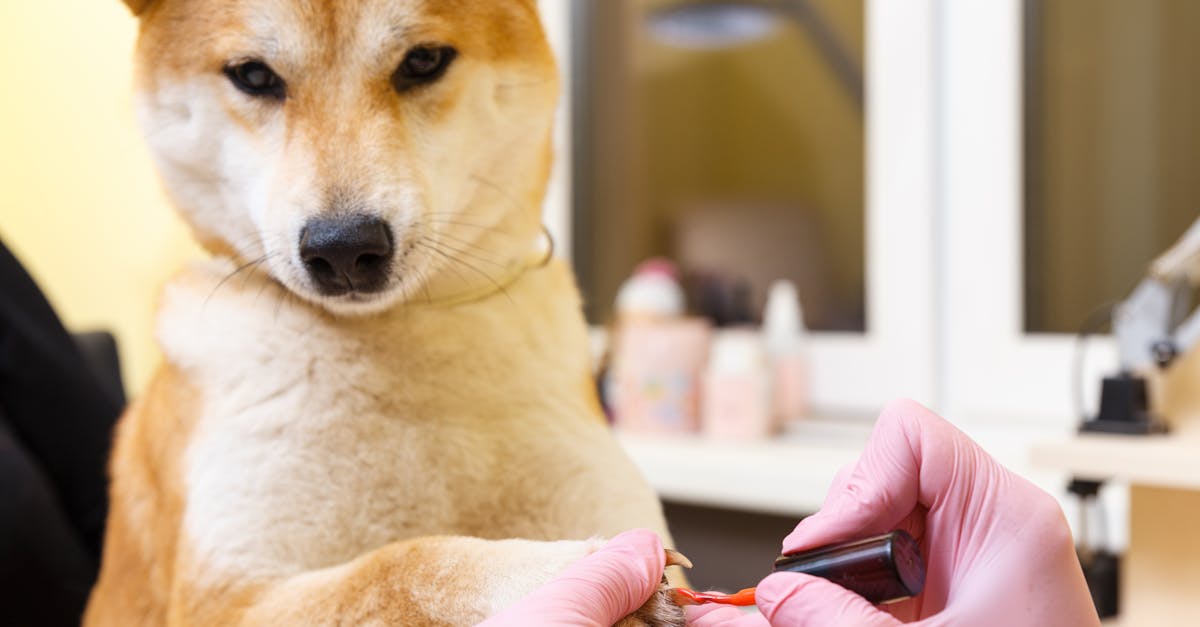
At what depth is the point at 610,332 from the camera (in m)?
2.23

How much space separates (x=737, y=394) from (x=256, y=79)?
1387 millimetres

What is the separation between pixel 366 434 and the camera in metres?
0.62

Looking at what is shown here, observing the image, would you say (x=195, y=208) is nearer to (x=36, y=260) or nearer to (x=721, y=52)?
(x=36, y=260)

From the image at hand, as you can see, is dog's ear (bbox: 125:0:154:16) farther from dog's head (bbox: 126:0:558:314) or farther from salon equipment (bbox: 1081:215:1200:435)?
salon equipment (bbox: 1081:215:1200:435)

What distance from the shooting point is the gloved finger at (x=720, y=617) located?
0.55 meters

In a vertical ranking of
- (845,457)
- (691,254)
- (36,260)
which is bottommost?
(845,457)

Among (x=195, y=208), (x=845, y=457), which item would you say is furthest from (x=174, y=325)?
(x=845, y=457)

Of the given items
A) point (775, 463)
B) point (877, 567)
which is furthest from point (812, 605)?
point (775, 463)

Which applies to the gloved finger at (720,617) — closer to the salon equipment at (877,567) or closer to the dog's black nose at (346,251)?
the salon equipment at (877,567)

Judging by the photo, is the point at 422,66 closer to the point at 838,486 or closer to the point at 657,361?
the point at 838,486

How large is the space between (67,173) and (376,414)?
46cm

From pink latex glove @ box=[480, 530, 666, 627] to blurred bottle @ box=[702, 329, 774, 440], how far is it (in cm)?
136

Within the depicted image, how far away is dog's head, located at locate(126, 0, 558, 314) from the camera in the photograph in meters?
0.59

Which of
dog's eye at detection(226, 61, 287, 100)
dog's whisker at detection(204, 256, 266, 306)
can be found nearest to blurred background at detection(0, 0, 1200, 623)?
dog's whisker at detection(204, 256, 266, 306)
